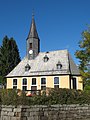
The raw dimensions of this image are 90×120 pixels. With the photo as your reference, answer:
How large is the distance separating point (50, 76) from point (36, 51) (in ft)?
22.5

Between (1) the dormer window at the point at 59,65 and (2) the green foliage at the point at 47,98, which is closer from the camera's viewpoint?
(2) the green foliage at the point at 47,98

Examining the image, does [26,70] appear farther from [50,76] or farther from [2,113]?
[2,113]

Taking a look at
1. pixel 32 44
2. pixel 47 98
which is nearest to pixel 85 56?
pixel 47 98

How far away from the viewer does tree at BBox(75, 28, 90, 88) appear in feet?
70.7

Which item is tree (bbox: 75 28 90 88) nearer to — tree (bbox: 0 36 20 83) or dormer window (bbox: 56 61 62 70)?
dormer window (bbox: 56 61 62 70)

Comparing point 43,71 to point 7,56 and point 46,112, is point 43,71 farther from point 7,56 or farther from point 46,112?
Answer: point 46,112

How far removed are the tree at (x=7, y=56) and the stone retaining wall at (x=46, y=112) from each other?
3073 centimetres

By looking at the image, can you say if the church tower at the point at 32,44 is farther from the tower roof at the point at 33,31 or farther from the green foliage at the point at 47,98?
the green foliage at the point at 47,98

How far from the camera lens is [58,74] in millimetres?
34031

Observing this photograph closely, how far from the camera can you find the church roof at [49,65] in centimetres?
3444

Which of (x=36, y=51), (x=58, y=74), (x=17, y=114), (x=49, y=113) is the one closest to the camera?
(x=17, y=114)

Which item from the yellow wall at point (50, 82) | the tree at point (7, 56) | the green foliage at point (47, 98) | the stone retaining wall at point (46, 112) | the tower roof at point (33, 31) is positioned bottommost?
the stone retaining wall at point (46, 112)

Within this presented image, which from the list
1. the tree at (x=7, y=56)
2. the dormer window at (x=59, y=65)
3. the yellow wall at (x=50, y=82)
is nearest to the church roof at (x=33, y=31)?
the dormer window at (x=59, y=65)

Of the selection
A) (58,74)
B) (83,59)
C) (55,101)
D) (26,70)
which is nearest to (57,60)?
(58,74)
